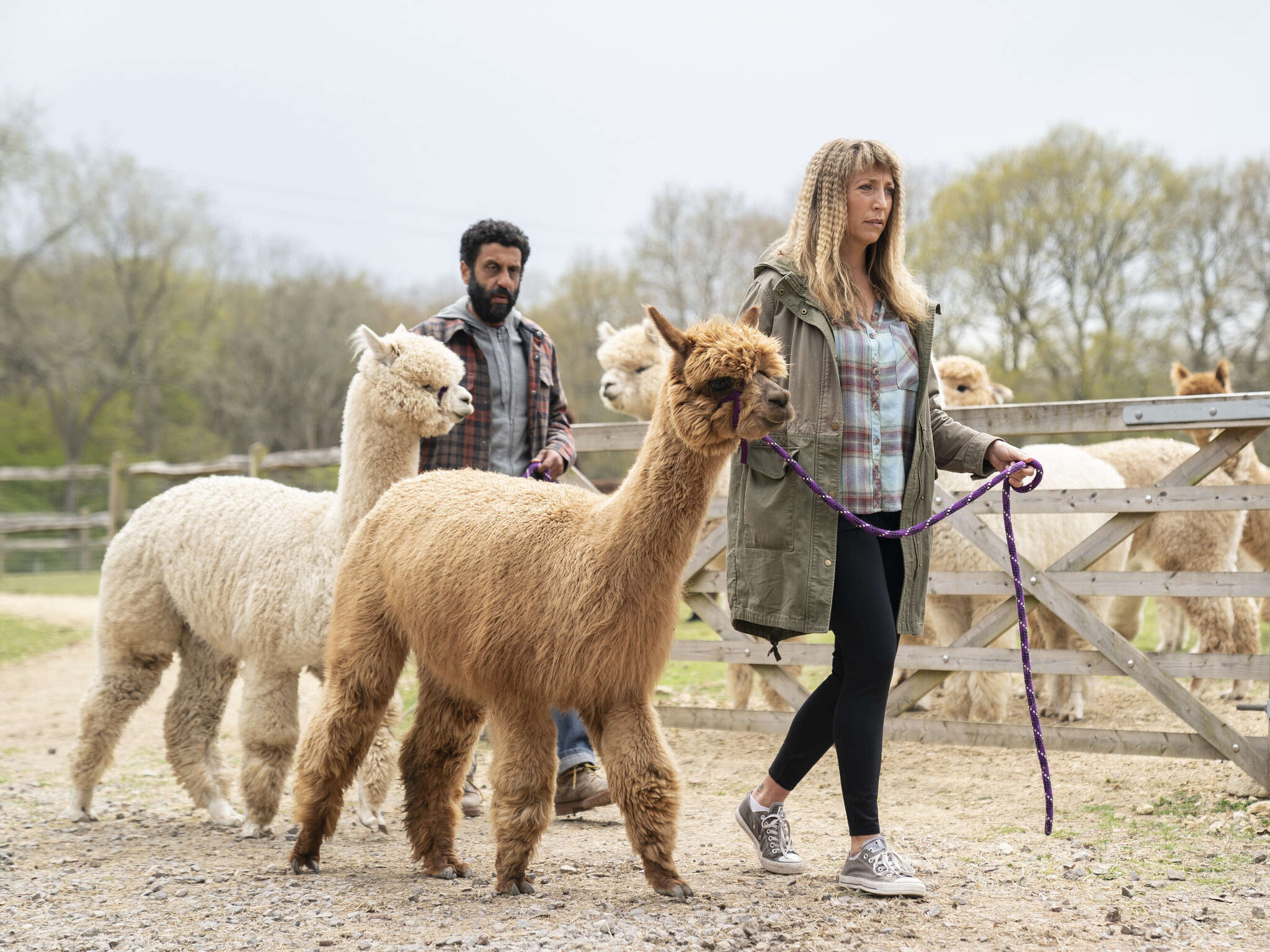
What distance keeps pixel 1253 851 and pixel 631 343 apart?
15.5 feet

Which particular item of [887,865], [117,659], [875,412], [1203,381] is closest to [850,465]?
[875,412]

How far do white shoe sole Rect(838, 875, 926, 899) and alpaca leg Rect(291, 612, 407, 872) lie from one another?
64.9 inches

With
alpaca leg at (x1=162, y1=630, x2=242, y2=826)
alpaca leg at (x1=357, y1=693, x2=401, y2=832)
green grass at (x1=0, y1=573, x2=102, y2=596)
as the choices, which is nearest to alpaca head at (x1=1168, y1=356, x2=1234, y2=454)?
alpaca leg at (x1=357, y1=693, x2=401, y2=832)

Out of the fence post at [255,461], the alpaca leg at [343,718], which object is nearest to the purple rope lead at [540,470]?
the alpaca leg at [343,718]

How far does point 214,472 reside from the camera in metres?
16.5

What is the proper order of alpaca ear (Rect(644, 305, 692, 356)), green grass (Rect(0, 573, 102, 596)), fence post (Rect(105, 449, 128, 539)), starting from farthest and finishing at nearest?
fence post (Rect(105, 449, 128, 539)) < green grass (Rect(0, 573, 102, 596)) < alpaca ear (Rect(644, 305, 692, 356))

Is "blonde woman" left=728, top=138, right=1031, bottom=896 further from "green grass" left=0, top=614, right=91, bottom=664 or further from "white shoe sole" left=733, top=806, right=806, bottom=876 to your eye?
"green grass" left=0, top=614, right=91, bottom=664

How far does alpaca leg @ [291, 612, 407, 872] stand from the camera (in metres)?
3.56

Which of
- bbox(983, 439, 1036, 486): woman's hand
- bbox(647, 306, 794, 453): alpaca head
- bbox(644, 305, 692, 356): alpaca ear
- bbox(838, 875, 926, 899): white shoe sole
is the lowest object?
bbox(838, 875, 926, 899): white shoe sole

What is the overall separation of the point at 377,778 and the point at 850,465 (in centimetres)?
253

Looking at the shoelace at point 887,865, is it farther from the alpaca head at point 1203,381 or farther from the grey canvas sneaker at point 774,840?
the alpaca head at point 1203,381

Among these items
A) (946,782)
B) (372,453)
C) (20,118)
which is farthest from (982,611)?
(20,118)

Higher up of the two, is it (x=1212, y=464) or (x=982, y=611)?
(x=1212, y=464)

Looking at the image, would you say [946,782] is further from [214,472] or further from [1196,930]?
[214,472]
